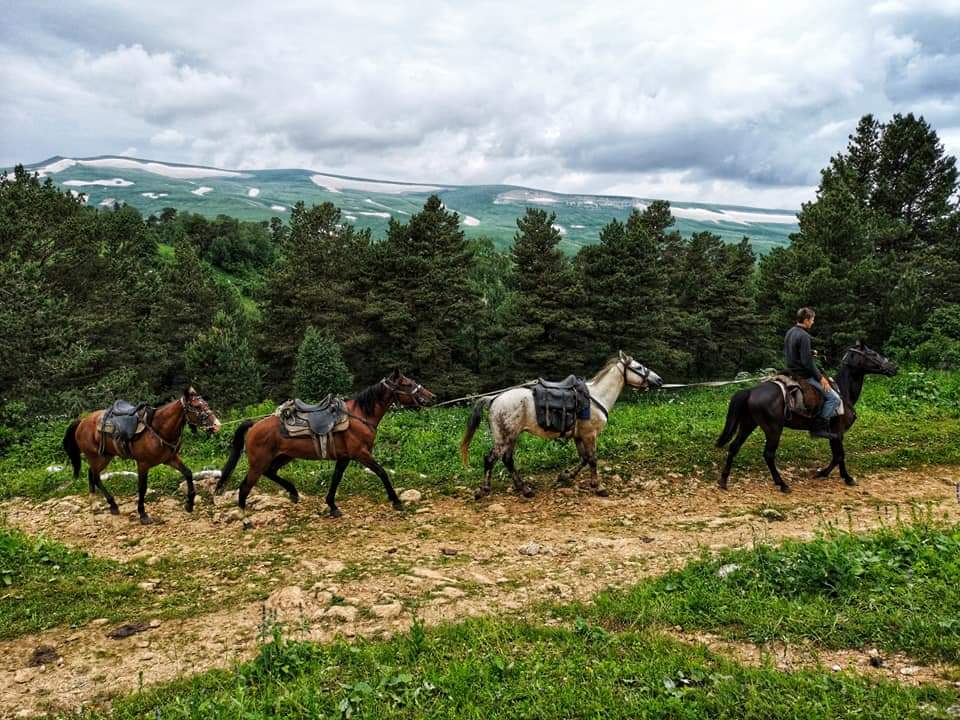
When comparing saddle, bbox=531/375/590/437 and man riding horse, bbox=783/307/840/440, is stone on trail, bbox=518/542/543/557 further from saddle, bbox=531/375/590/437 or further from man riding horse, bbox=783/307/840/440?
man riding horse, bbox=783/307/840/440

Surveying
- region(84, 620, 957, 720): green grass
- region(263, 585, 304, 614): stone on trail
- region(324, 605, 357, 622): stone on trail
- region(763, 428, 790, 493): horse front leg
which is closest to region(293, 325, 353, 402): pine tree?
region(263, 585, 304, 614): stone on trail

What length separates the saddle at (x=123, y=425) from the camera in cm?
965

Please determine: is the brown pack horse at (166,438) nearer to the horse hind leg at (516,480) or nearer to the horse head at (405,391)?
the horse head at (405,391)

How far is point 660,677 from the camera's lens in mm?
4156

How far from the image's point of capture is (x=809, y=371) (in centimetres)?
968

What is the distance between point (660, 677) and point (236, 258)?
92.6m

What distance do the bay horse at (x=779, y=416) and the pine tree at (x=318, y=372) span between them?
61.8ft

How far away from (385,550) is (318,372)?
61.0ft

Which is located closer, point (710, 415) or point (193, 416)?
point (193, 416)

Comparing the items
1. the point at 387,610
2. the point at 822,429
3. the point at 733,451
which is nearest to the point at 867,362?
the point at 822,429

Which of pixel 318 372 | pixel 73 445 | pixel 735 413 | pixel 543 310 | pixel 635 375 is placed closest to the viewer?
pixel 735 413

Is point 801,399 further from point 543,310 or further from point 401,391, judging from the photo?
point 543,310

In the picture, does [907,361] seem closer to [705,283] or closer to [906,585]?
[705,283]

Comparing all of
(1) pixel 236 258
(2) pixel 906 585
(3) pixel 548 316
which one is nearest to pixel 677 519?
(2) pixel 906 585
